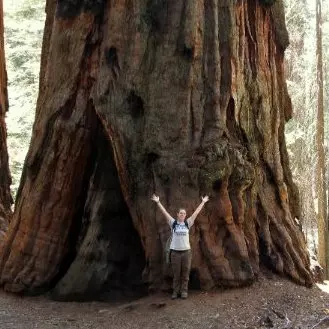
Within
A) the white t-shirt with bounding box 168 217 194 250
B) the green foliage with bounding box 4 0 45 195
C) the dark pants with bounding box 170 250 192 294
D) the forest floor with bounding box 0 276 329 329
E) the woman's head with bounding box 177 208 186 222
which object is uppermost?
the green foliage with bounding box 4 0 45 195

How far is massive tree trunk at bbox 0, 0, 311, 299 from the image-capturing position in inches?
302

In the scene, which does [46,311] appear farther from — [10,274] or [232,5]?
[232,5]

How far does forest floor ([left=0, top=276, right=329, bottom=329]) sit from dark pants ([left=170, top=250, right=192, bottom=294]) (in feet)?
0.57

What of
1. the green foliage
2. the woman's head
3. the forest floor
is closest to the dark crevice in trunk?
the forest floor

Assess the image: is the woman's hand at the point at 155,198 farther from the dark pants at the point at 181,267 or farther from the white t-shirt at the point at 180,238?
the dark pants at the point at 181,267

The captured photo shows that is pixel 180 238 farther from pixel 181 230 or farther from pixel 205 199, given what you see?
pixel 205 199

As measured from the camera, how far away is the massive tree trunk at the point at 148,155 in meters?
7.67

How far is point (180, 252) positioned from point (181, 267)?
0.20 metres

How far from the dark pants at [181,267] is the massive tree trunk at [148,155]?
24 centimetres

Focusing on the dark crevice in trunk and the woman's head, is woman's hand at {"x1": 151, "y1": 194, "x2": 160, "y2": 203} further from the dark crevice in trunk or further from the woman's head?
the dark crevice in trunk

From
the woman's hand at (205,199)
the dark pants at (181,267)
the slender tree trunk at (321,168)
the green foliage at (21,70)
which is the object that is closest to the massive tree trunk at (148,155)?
the woman's hand at (205,199)

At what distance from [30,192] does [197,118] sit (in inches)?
112

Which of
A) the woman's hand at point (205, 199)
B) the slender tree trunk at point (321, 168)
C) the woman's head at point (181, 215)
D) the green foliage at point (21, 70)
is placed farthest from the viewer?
the green foliage at point (21, 70)

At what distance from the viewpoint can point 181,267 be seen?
286 inches
